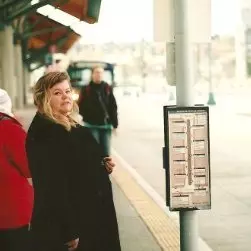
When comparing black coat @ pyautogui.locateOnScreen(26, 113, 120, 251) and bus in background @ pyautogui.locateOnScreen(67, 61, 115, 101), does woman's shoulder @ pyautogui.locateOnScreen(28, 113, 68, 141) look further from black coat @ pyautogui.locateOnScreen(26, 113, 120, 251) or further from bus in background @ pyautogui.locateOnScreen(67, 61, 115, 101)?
bus in background @ pyautogui.locateOnScreen(67, 61, 115, 101)

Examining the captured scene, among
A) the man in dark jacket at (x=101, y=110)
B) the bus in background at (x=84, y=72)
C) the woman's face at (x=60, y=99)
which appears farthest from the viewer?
the bus in background at (x=84, y=72)

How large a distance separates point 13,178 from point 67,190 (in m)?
0.55

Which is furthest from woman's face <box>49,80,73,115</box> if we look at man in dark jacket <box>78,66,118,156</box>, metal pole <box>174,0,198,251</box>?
man in dark jacket <box>78,66,118,156</box>

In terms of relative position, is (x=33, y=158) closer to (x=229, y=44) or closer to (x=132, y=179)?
(x=132, y=179)

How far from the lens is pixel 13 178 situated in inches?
139

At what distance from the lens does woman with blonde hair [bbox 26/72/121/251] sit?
3102 millimetres

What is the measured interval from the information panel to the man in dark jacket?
5.33 meters

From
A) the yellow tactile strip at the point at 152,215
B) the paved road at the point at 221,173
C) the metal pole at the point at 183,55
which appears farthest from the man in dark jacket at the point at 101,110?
the metal pole at the point at 183,55

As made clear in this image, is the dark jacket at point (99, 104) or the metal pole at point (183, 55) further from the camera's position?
the dark jacket at point (99, 104)

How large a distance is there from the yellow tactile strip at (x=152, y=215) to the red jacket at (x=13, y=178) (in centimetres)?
223

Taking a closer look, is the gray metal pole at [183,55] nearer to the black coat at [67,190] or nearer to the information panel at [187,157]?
the information panel at [187,157]

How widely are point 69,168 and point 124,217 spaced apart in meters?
3.93

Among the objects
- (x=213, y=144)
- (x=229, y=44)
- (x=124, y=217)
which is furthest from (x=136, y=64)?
(x=124, y=217)

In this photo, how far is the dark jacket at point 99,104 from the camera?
30.4 feet
